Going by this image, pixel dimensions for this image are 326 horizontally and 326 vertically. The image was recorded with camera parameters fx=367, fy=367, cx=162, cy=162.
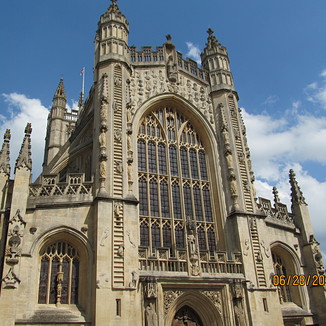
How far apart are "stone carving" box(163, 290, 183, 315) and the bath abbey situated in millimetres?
42

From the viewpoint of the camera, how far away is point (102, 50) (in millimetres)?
20594

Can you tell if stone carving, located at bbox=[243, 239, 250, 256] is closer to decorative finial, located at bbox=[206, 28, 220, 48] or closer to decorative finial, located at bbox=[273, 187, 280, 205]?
decorative finial, located at bbox=[273, 187, 280, 205]

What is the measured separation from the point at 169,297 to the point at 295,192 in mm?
11433

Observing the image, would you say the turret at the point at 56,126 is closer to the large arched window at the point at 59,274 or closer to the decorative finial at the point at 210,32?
the decorative finial at the point at 210,32

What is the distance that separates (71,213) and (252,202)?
9.41 m

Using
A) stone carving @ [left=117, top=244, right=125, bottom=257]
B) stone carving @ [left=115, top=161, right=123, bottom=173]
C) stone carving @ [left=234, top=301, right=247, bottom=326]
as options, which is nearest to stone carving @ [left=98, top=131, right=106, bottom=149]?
stone carving @ [left=115, top=161, right=123, bottom=173]

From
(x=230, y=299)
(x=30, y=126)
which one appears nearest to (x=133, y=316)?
(x=230, y=299)

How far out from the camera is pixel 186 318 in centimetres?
1587

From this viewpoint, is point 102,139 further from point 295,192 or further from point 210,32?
point 210,32

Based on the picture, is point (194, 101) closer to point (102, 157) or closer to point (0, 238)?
point (102, 157)

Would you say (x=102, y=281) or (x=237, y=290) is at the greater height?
(x=102, y=281)

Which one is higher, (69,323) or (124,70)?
(124,70)

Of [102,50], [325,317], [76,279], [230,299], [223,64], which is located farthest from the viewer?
[223,64]
